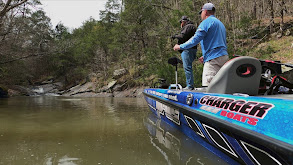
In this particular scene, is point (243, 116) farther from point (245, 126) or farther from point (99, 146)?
point (99, 146)

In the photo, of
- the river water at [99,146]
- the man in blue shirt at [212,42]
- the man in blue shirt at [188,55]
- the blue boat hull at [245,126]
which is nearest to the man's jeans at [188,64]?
the man in blue shirt at [188,55]

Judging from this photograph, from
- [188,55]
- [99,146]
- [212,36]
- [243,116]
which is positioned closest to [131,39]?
[188,55]

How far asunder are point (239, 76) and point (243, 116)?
2.61 ft

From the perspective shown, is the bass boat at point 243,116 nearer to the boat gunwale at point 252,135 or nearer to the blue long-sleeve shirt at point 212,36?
the boat gunwale at point 252,135

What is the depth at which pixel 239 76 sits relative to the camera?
2.37 meters

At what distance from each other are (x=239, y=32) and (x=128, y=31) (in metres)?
12.4

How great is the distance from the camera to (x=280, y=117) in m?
1.38

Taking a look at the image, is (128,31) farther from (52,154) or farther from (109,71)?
(52,154)

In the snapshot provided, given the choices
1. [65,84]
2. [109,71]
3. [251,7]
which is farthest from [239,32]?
[65,84]

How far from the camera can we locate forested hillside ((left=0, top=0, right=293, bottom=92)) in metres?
11.8

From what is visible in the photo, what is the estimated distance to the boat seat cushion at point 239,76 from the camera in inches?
90.4

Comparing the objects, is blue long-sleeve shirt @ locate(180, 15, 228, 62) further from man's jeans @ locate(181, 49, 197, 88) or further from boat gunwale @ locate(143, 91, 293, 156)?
boat gunwale @ locate(143, 91, 293, 156)

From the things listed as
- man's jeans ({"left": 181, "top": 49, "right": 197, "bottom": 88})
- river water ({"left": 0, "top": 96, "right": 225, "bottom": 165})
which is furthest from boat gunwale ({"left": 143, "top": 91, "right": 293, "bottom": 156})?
man's jeans ({"left": 181, "top": 49, "right": 197, "bottom": 88})

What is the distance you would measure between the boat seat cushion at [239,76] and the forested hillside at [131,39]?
24.1 feet
